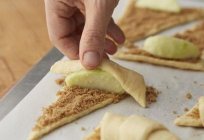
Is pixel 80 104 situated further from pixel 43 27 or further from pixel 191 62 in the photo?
pixel 43 27

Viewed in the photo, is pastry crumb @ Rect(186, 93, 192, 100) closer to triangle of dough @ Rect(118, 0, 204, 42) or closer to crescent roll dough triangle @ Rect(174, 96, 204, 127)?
crescent roll dough triangle @ Rect(174, 96, 204, 127)

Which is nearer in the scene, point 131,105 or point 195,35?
point 131,105

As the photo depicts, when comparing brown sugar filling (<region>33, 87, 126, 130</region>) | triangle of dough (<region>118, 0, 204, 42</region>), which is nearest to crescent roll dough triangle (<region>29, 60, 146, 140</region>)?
brown sugar filling (<region>33, 87, 126, 130</region>)

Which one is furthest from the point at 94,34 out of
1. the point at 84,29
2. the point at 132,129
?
the point at 132,129

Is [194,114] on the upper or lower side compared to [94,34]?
lower

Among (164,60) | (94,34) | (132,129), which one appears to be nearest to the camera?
(132,129)

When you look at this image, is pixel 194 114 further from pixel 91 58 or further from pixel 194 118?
pixel 91 58

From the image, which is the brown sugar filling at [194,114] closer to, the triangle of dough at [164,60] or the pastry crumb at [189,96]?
the pastry crumb at [189,96]

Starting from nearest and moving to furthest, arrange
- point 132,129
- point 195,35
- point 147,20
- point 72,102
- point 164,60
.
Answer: point 132,129 → point 72,102 → point 164,60 → point 195,35 → point 147,20
